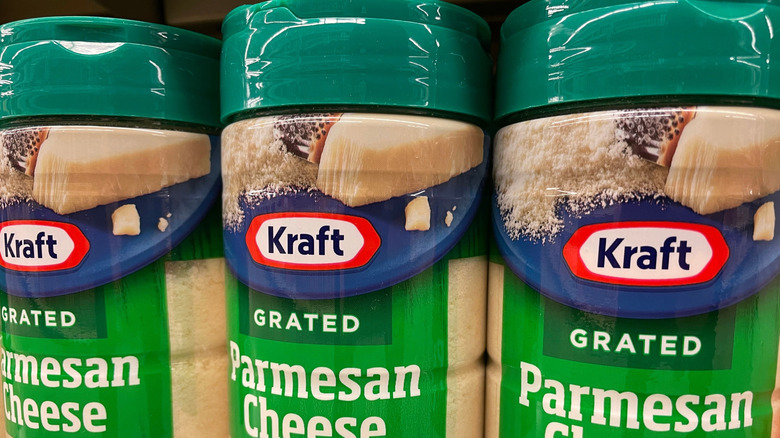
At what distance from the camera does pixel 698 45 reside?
1.60 ft

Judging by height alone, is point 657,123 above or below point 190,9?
below

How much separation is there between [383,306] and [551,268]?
0.61 feet

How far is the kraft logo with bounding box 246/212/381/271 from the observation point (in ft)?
1.86

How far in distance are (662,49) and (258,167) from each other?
0.43 meters

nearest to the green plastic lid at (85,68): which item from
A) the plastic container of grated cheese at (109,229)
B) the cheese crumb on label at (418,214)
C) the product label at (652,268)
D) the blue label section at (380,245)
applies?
the plastic container of grated cheese at (109,229)

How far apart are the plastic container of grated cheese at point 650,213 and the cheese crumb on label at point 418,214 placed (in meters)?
0.10

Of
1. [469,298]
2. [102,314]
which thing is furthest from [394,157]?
[102,314]

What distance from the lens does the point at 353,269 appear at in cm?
58

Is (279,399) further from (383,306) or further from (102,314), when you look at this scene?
(102,314)

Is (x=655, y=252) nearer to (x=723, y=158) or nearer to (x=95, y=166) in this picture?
(x=723, y=158)

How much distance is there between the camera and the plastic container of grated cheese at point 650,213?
1.61 feet

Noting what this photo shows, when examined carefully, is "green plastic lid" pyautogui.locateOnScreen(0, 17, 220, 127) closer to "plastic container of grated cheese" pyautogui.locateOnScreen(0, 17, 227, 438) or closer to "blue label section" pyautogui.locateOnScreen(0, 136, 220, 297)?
"plastic container of grated cheese" pyautogui.locateOnScreen(0, 17, 227, 438)

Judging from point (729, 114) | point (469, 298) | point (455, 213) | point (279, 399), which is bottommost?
point (279, 399)

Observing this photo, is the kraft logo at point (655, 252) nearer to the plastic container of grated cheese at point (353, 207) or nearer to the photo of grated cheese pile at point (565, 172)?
the photo of grated cheese pile at point (565, 172)
